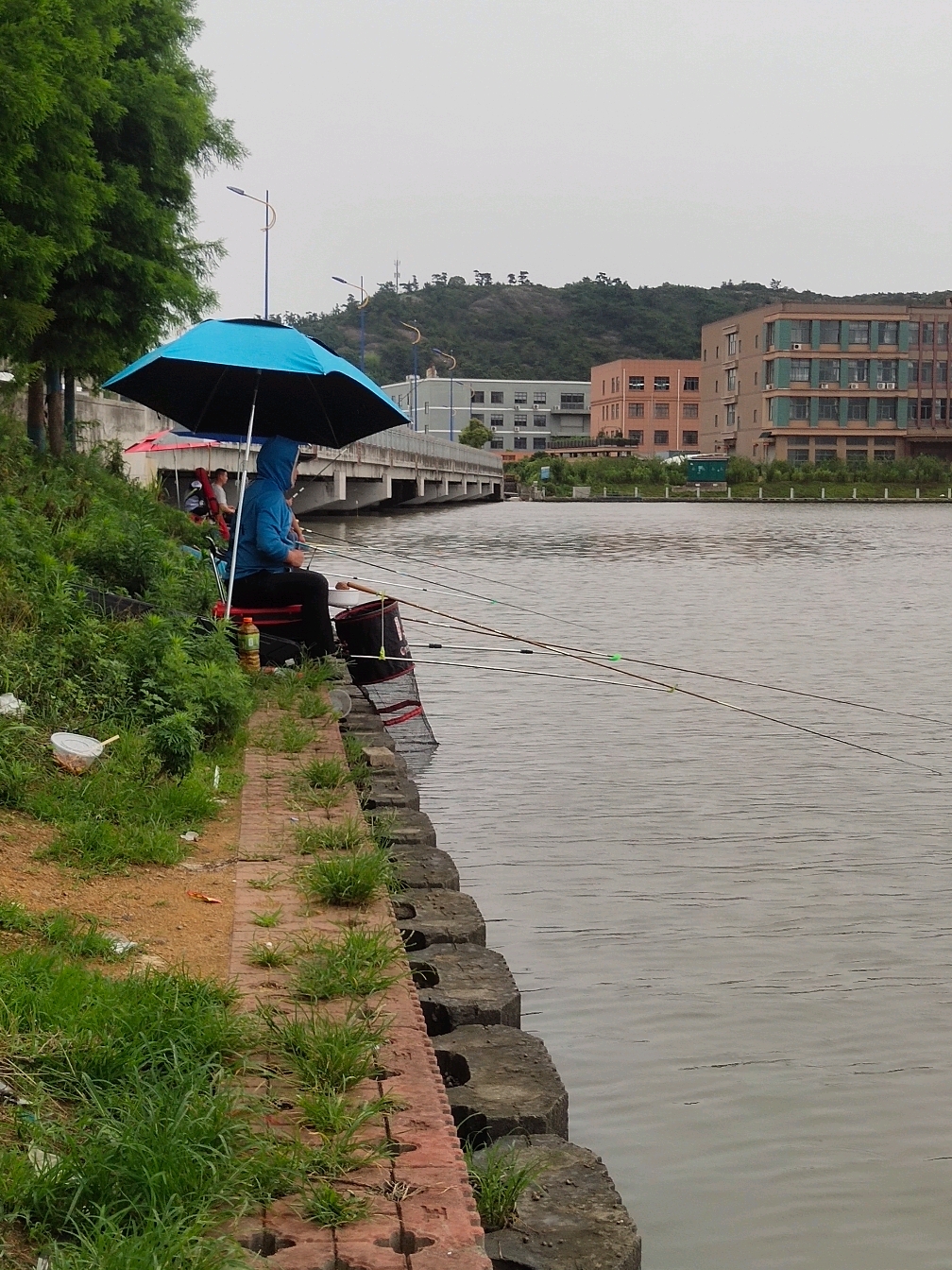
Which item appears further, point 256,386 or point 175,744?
point 256,386

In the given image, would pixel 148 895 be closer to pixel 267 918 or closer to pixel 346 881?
pixel 267 918

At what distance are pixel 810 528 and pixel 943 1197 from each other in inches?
2167

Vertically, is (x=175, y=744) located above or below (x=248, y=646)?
below

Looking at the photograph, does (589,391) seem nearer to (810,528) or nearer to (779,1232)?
(810,528)

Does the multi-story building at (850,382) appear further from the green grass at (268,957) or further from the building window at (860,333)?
the green grass at (268,957)

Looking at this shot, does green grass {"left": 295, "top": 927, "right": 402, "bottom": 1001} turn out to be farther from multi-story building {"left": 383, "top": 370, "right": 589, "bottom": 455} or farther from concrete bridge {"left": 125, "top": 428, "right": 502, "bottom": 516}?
multi-story building {"left": 383, "top": 370, "right": 589, "bottom": 455}

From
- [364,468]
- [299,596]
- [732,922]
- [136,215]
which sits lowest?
[732,922]

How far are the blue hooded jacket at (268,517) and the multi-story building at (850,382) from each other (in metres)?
102

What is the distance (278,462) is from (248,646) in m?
1.62

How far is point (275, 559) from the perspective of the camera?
36.1 feet

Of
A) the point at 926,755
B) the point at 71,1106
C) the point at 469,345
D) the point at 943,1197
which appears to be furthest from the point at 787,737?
the point at 469,345

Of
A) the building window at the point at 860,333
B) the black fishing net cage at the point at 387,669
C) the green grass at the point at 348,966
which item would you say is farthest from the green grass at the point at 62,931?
the building window at the point at 860,333

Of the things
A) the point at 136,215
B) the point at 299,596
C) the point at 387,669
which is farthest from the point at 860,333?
the point at 299,596

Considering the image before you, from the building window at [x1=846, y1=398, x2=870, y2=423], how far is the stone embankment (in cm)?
10924
